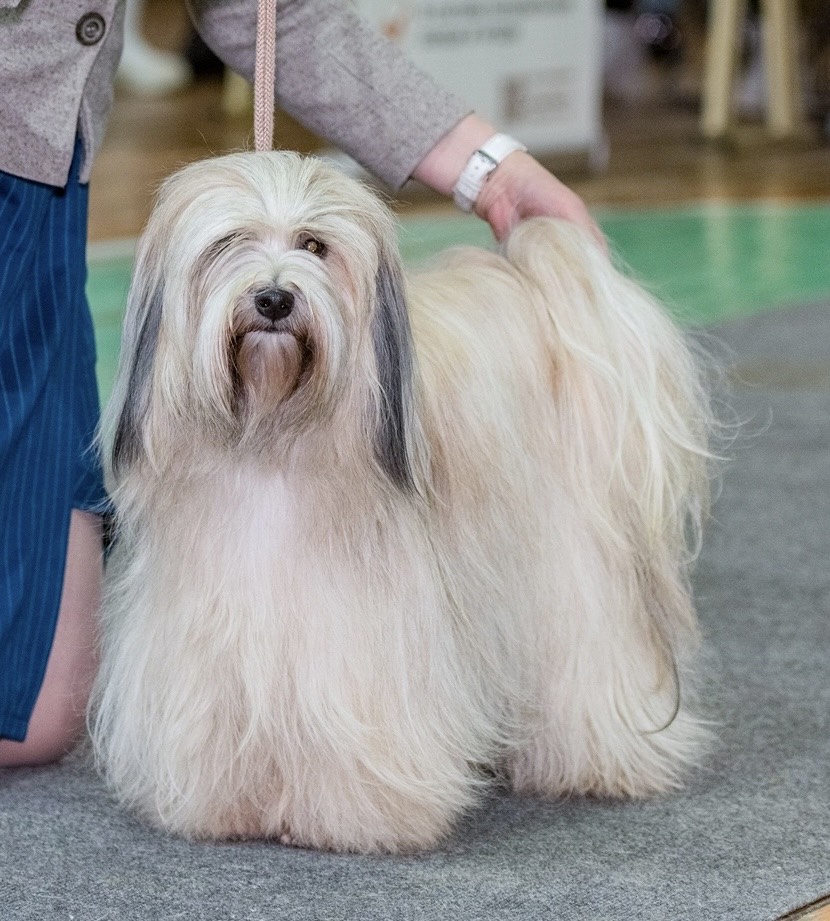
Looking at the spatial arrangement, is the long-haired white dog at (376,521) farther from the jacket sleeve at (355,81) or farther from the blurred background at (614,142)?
the blurred background at (614,142)

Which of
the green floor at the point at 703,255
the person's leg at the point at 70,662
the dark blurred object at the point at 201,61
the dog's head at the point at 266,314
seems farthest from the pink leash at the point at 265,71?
the dark blurred object at the point at 201,61

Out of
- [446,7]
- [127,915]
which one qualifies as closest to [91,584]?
[127,915]

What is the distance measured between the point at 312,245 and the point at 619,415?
0.47 metres

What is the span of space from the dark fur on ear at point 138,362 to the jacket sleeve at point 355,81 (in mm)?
583

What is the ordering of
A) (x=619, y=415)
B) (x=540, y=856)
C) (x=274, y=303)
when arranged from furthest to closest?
(x=619, y=415), (x=540, y=856), (x=274, y=303)

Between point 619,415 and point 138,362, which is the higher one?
point 138,362

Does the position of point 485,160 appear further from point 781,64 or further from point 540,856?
point 781,64

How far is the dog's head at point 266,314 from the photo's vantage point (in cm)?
146

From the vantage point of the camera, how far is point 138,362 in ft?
5.07

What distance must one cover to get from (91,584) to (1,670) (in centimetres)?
17

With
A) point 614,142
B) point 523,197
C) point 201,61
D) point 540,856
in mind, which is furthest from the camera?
point 201,61

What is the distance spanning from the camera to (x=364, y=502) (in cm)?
159

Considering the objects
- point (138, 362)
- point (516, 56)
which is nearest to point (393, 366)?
point (138, 362)

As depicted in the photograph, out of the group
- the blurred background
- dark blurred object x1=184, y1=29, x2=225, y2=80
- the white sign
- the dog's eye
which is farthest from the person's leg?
dark blurred object x1=184, y1=29, x2=225, y2=80
